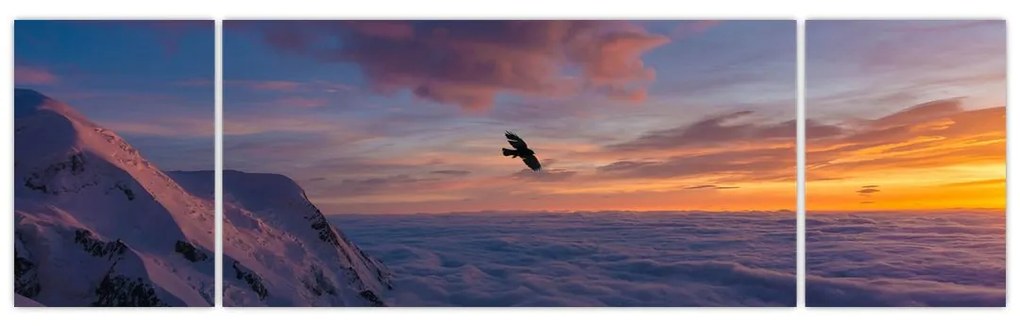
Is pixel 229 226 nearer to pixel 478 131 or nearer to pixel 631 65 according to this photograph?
pixel 478 131

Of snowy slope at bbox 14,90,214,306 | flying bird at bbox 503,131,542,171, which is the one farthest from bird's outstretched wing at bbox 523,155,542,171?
snowy slope at bbox 14,90,214,306

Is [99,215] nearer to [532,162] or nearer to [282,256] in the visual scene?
[282,256]

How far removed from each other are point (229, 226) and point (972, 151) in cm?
352

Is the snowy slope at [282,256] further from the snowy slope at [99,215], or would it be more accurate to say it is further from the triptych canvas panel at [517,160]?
the snowy slope at [99,215]

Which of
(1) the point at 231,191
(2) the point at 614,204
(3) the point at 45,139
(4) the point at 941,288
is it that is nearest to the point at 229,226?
(1) the point at 231,191

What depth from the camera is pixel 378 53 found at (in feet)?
15.3

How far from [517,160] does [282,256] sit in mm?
1238

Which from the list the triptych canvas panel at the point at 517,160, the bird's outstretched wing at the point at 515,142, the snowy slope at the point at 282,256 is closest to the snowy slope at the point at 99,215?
the triptych canvas panel at the point at 517,160

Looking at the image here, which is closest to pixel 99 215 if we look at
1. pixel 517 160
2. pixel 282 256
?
pixel 282 256

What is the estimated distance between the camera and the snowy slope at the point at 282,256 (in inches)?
183

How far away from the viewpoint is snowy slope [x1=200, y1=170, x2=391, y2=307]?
466 cm

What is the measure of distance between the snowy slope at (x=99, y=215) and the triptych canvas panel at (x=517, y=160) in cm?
1

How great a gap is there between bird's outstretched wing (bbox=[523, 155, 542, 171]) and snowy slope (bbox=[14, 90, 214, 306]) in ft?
4.98
